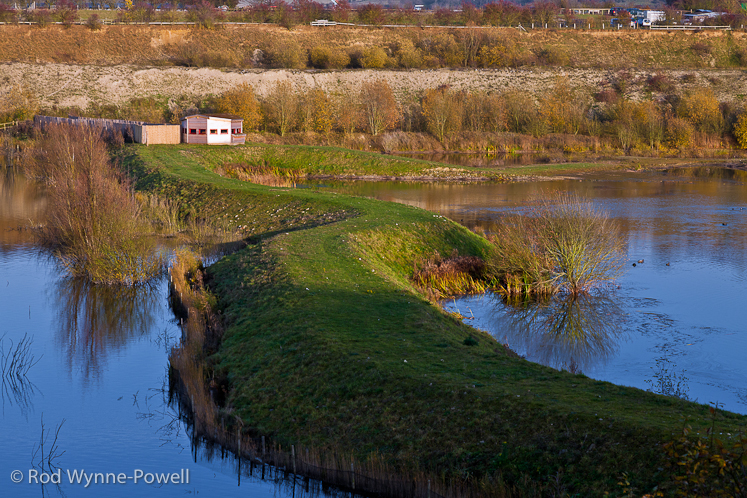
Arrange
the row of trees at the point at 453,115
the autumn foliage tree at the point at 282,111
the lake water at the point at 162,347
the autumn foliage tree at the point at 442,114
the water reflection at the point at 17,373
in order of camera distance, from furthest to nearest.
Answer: the autumn foliage tree at the point at 442,114
the row of trees at the point at 453,115
the autumn foliage tree at the point at 282,111
the water reflection at the point at 17,373
the lake water at the point at 162,347

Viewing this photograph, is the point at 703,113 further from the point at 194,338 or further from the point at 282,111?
the point at 194,338

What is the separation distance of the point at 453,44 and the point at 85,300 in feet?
247

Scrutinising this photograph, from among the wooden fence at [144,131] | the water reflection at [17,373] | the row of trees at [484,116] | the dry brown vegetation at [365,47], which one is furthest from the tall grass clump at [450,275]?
the dry brown vegetation at [365,47]

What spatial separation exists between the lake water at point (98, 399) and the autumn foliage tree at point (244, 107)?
4425cm

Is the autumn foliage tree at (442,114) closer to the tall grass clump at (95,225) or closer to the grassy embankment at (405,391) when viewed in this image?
the grassy embankment at (405,391)

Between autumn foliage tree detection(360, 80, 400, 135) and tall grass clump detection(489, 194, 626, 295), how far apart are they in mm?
46857

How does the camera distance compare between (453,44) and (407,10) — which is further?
(407,10)

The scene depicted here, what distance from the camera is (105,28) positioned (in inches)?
3487

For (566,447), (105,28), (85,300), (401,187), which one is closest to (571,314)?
(566,447)

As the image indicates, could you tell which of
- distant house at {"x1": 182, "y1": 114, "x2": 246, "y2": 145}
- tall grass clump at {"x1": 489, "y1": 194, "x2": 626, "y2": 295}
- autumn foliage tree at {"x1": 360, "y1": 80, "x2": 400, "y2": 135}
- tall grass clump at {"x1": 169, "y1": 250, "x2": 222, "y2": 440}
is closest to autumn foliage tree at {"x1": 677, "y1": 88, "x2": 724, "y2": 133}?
autumn foliage tree at {"x1": 360, "y1": 80, "x2": 400, "y2": 135}

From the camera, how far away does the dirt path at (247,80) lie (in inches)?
2805

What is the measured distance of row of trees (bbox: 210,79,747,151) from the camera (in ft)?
218

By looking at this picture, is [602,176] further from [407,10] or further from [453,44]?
[407,10]

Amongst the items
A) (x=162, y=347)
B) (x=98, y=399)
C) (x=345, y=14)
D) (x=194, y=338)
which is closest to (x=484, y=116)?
(x=345, y=14)
